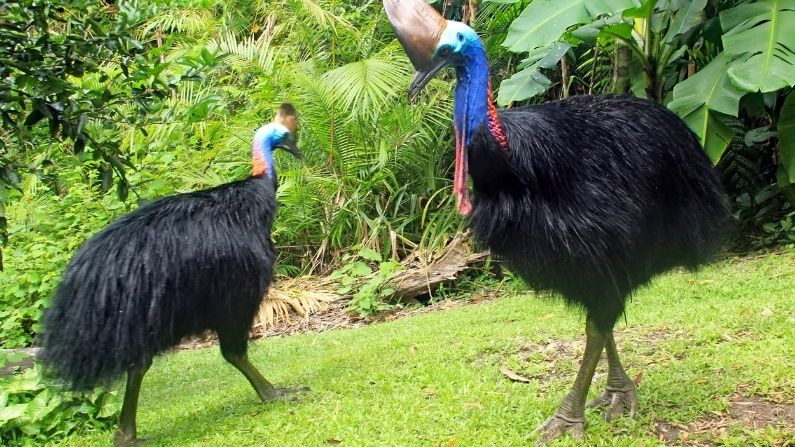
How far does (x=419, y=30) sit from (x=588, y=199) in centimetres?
93

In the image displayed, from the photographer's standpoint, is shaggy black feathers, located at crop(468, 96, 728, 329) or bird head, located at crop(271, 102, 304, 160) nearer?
shaggy black feathers, located at crop(468, 96, 728, 329)

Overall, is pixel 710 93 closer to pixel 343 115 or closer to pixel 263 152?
pixel 263 152

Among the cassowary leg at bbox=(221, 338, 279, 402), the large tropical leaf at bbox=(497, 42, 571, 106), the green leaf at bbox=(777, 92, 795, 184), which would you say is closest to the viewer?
the cassowary leg at bbox=(221, 338, 279, 402)

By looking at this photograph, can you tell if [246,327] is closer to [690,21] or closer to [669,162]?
[669,162]

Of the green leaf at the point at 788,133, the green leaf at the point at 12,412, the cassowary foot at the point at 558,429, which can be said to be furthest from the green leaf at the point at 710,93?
the green leaf at the point at 12,412

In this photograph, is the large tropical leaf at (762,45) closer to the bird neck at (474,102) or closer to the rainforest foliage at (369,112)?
the rainforest foliage at (369,112)

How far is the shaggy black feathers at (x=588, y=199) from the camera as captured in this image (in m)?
3.03

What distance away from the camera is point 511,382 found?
14.0ft

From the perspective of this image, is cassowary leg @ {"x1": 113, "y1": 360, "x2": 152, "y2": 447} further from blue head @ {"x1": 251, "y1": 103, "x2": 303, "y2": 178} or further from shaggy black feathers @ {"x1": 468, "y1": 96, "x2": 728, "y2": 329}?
shaggy black feathers @ {"x1": 468, "y1": 96, "x2": 728, "y2": 329}

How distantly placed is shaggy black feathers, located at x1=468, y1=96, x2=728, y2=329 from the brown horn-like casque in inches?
15.5

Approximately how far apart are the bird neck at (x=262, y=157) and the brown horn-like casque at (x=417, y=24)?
6.71 ft

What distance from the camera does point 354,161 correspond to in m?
8.70

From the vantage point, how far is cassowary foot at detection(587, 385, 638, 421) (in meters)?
3.59

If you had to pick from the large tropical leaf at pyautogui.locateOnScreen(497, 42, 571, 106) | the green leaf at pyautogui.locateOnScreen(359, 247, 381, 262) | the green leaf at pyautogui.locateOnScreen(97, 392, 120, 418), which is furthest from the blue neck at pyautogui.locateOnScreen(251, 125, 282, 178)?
the green leaf at pyautogui.locateOnScreen(359, 247, 381, 262)
